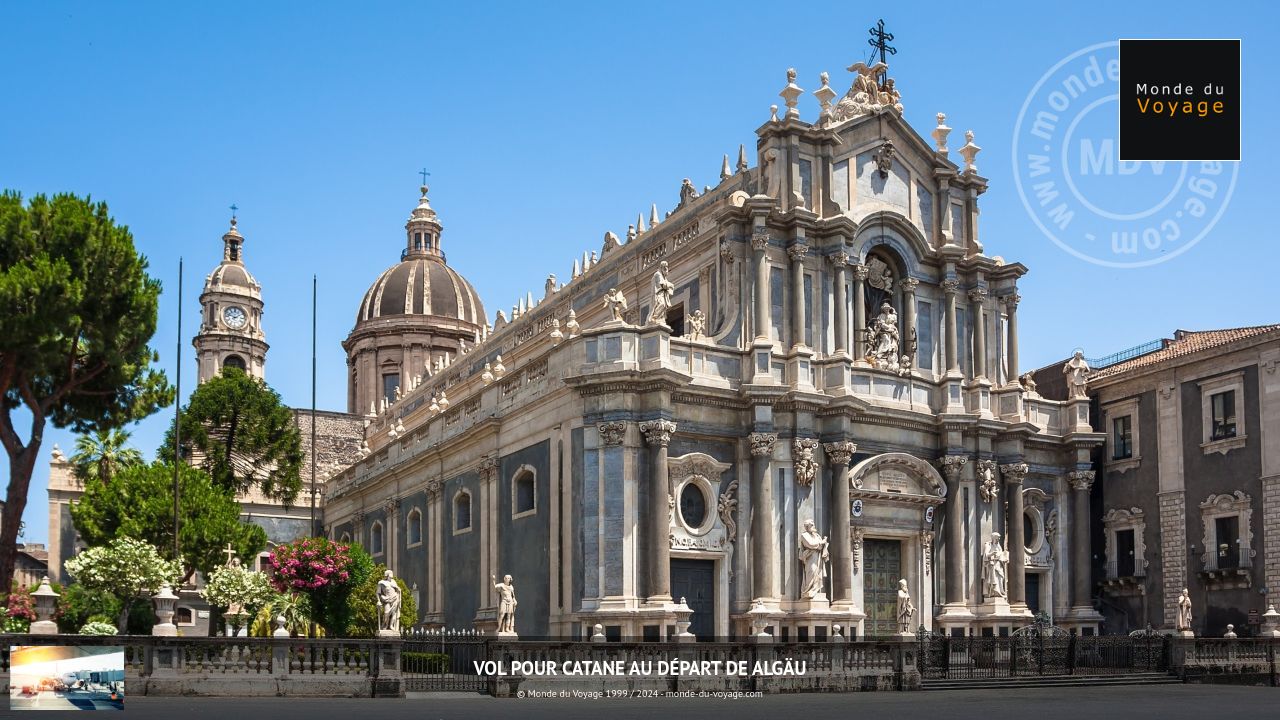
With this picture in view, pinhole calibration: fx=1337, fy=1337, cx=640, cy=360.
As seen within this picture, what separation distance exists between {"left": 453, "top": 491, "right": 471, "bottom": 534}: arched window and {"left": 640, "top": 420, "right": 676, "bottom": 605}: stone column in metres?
10.4

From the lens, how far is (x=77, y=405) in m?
38.0

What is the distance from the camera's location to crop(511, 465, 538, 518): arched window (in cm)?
3972

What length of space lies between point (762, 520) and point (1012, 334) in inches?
525

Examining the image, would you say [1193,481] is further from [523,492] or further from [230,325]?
[230,325]

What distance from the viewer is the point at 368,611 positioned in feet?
137

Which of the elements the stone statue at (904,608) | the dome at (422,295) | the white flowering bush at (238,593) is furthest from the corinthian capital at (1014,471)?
the dome at (422,295)

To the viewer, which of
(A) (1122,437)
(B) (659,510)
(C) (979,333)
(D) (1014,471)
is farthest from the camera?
(A) (1122,437)

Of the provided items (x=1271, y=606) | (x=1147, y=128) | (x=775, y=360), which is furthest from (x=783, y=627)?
(x=1147, y=128)

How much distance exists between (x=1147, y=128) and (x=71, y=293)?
26.0m

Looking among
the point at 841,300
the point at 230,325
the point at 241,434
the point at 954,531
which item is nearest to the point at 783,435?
the point at 841,300

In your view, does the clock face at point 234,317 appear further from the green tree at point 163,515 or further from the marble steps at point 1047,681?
the marble steps at point 1047,681

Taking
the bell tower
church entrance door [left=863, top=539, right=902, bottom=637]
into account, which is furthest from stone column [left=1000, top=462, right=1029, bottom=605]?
the bell tower

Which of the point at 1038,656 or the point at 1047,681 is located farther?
the point at 1038,656

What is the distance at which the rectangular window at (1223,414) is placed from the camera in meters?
42.0
